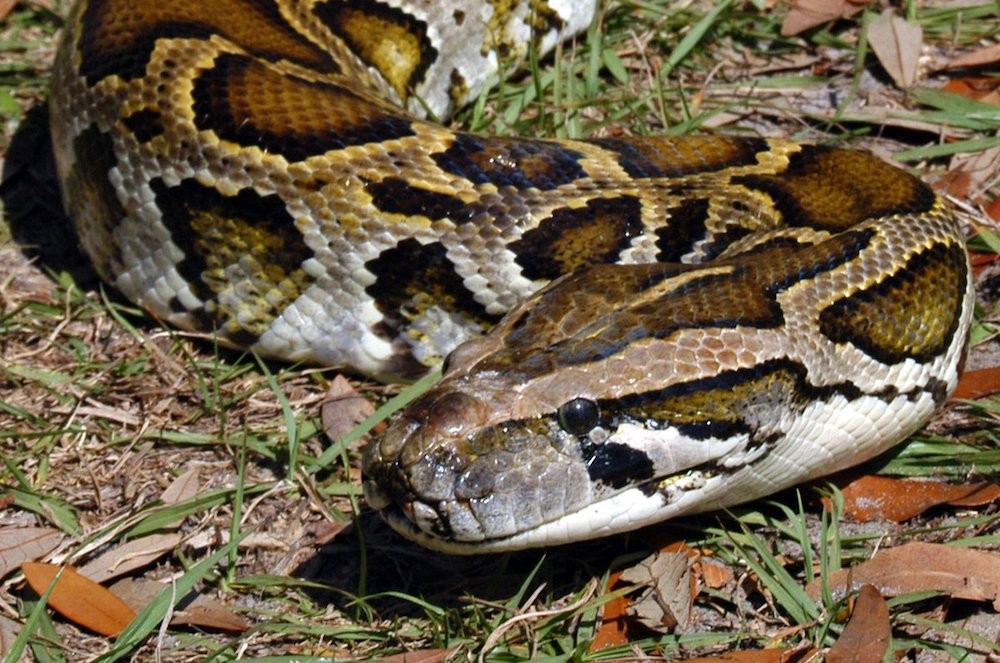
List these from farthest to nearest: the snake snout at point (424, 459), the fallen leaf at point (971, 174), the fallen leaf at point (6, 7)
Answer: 1. the fallen leaf at point (6, 7)
2. the fallen leaf at point (971, 174)
3. the snake snout at point (424, 459)

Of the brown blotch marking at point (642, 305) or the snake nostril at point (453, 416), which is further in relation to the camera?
the brown blotch marking at point (642, 305)

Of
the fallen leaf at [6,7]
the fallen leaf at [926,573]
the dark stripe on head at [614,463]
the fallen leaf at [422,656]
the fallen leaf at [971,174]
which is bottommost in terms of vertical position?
the fallen leaf at [422,656]

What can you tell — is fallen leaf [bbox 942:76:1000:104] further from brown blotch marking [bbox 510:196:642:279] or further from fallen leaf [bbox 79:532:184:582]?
fallen leaf [bbox 79:532:184:582]

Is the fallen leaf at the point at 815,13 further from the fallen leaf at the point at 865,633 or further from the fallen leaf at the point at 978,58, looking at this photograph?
the fallen leaf at the point at 865,633

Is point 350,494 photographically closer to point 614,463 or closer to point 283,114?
point 614,463

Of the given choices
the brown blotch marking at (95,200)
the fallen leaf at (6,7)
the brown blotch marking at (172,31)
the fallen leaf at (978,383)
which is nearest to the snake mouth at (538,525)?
the fallen leaf at (978,383)

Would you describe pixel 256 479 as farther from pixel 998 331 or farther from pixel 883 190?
pixel 998 331
